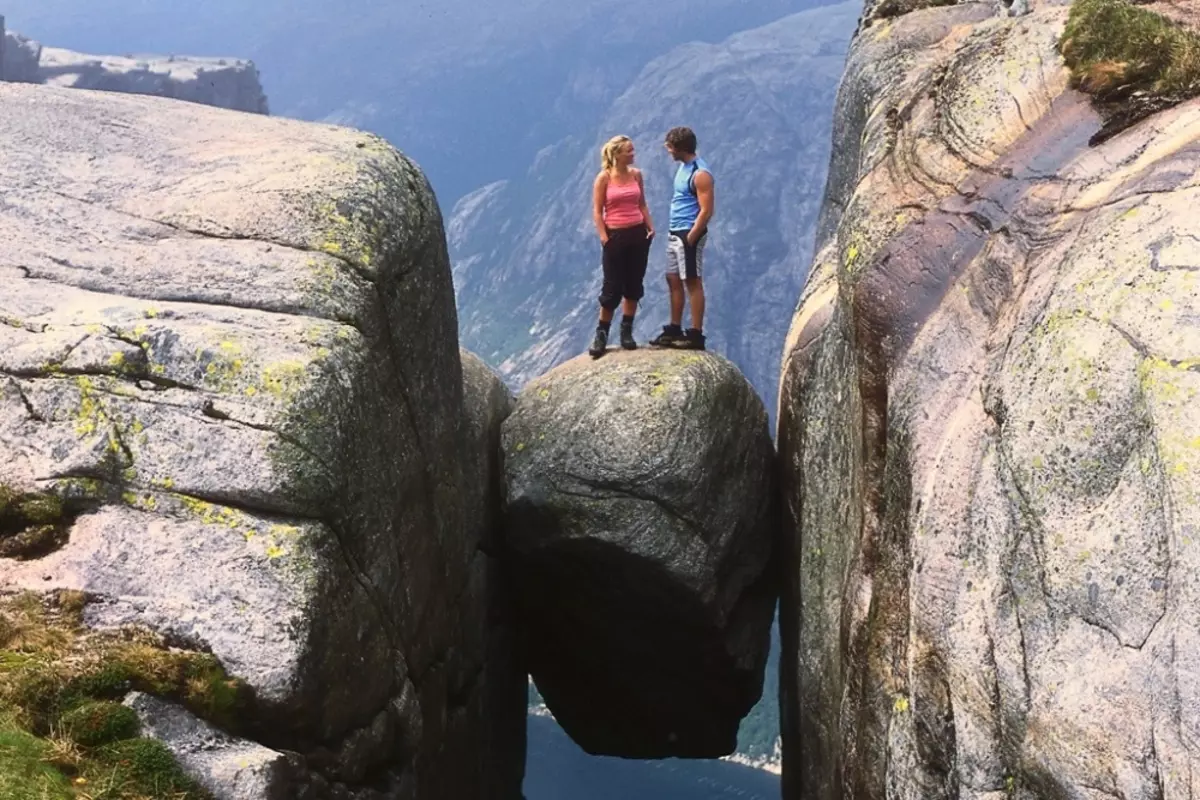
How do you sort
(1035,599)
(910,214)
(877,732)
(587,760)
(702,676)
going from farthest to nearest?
(587,760) < (702,676) < (910,214) < (877,732) < (1035,599)

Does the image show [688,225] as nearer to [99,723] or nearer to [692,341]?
[692,341]

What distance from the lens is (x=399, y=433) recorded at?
11.6 metres

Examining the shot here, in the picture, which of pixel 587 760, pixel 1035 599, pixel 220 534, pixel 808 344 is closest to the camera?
pixel 1035 599

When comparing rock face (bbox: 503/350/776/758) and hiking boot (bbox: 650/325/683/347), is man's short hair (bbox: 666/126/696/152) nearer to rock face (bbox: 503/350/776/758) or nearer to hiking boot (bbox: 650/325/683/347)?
hiking boot (bbox: 650/325/683/347)

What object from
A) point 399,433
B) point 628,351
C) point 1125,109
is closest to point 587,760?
point 628,351

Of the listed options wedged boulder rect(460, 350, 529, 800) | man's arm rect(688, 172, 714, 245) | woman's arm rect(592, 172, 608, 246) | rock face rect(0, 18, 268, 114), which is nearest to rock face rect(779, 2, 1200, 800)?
man's arm rect(688, 172, 714, 245)

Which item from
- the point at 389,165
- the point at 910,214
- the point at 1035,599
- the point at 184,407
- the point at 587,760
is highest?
the point at 389,165

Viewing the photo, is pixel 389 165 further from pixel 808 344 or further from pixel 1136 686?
pixel 1136 686

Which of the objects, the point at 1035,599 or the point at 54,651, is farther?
the point at 54,651

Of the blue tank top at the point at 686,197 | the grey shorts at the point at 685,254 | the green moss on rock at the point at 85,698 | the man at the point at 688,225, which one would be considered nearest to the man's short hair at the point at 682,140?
the man at the point at 688,225

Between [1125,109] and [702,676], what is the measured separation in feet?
39.1

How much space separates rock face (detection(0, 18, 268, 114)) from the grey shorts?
8880 cm

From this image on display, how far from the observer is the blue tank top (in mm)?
14992

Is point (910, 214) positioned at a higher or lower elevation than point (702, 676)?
higher
